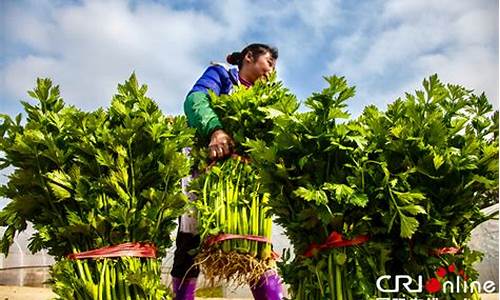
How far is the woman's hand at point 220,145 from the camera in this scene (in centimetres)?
246

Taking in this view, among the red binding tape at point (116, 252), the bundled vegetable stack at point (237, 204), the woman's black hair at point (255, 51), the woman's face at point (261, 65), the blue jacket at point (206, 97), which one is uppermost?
the woman's black hair at point (255, 51)

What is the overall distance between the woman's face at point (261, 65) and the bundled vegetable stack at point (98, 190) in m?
1.01

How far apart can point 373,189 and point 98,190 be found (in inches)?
37.1

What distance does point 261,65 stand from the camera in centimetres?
302

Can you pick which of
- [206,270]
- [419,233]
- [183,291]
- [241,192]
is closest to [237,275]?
[206,270]

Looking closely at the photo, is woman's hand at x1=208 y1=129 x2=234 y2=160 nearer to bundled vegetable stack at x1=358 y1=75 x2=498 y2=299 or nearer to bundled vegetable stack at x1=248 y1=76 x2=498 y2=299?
bundled vegetable stack at x1=248 y1=76 x2=498 y2=299

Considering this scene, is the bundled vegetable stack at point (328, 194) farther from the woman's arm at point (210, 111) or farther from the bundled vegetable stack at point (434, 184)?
the woman's arm at point (210, 111)

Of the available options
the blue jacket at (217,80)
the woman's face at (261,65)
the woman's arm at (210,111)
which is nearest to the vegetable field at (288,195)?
the woman's arm at (210,111)

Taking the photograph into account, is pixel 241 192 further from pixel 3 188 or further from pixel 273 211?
pixel 3 188

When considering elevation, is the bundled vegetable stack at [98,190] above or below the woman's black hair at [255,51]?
below

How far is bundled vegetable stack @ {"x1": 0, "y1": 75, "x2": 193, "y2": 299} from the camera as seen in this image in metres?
1.95

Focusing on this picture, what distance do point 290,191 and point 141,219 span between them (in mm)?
547

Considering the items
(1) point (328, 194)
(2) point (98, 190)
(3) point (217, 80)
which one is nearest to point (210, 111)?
(3) point (217, 80)

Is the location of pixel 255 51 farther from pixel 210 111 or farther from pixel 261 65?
pixel 210 111
